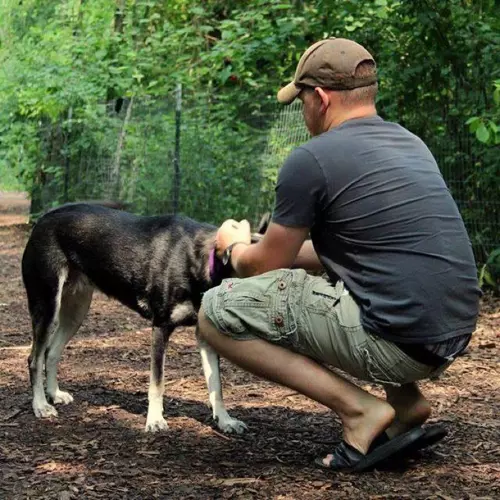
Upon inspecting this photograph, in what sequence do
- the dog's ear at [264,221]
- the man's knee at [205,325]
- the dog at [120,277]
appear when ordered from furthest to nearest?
the dog at [120,277] → the dog's ear at [264,221] → the man's knee at [205,325]

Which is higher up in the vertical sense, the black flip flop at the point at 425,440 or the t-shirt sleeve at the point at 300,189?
the t-shirt sleeve at the point at 300,189

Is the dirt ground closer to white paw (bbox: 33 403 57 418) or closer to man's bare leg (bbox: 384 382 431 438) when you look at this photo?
white paw (bbox: 33 403 57 418)

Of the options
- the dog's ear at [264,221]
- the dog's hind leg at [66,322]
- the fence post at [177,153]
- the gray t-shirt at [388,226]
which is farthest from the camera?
the fence post at [177,153]

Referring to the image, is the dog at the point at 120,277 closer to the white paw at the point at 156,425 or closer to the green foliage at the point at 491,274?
the white paw at the point at 156,425

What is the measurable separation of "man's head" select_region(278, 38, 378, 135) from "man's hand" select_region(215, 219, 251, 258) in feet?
1.92

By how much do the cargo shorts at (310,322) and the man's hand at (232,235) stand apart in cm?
27

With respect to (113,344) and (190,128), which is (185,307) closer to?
(113,344)

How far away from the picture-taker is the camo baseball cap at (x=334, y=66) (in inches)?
142

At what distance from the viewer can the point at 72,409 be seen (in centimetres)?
515

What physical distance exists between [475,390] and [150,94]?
9.10 metres

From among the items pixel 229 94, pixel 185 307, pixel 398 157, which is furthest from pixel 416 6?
pixel 398 157

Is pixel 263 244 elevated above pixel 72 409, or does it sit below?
above

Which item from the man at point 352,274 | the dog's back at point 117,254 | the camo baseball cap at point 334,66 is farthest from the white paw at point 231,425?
the camo baseball cap at point 334,66

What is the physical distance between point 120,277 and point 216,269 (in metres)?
0.75
